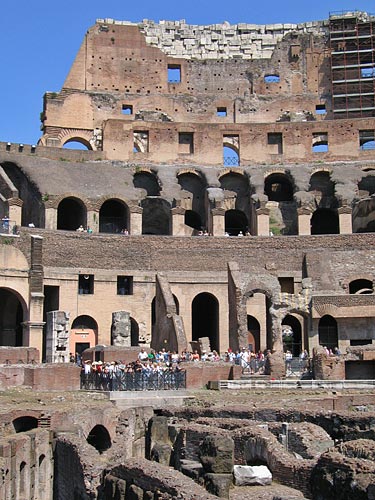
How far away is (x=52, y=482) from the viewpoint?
49.2 feet

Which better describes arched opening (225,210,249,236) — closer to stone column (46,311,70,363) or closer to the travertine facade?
the travertine facade

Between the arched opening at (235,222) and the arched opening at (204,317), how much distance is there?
26.5 ft

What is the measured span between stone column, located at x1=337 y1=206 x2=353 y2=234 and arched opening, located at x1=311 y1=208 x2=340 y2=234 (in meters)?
4.42

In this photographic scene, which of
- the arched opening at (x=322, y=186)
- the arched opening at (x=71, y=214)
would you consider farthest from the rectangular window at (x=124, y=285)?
the arched opening at (x=322, y=186)

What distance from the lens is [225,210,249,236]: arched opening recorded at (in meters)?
45.7

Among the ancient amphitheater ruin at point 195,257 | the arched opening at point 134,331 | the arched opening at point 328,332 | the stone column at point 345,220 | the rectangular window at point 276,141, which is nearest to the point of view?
the ancient amphitheater ruin at point 195,257

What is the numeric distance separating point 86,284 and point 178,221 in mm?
7934

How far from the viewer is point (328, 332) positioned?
1313 inches

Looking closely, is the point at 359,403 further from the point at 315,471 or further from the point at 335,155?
the point at 335,155

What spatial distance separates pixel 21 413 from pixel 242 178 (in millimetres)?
31616

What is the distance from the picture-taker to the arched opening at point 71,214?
4116 centimetres

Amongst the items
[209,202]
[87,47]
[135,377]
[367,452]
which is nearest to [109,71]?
[87,47]

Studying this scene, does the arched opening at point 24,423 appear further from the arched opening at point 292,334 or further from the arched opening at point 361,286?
the arched opening at point 361,286

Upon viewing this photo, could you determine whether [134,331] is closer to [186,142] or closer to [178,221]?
[178,221]
